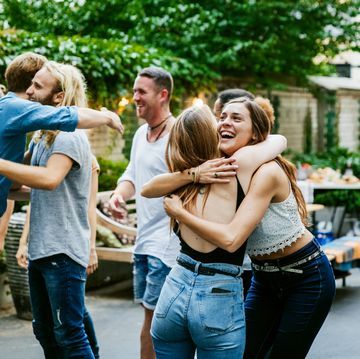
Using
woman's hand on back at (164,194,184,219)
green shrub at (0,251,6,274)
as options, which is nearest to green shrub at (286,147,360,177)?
green shrub at (0,251,6,274)

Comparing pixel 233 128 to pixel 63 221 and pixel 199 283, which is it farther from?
pixel 63 221

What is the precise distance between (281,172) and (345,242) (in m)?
5.67

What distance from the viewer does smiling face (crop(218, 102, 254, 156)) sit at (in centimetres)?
335

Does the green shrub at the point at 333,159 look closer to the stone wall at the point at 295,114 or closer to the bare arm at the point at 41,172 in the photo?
the stone wall at the point at 295,114

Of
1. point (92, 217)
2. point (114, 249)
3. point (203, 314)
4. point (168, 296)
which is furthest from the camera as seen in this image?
point (114, 249)

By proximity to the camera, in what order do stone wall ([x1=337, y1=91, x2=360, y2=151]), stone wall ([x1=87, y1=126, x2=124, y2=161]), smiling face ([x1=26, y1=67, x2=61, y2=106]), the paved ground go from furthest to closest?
stone wall ([x1=337, y1=91, x2=360, y2=151]), stone wall ([x1=87, y1=126, x2=124, y2=161]), the paved ground, smiling face ([x1=26, y1=67, x2=61, y2=106])

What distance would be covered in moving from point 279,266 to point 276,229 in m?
0.19

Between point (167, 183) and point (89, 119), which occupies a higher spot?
point (89, 119)

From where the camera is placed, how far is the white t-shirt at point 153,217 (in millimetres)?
4750

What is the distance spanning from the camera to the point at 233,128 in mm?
3355

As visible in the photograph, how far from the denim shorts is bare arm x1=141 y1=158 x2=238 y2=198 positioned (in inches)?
55.2

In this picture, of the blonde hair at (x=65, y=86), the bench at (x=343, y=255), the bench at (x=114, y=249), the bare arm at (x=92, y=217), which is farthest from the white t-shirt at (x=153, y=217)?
the bench at (x=343, y=255)

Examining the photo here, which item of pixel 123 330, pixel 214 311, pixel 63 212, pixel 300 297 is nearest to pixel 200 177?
pixel 214 311

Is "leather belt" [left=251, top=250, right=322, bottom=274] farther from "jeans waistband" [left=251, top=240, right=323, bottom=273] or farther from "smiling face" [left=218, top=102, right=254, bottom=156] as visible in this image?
"smiling face" [left=218, top=102, right=254, bottom=156]
